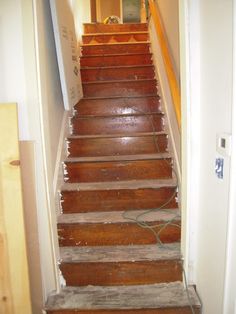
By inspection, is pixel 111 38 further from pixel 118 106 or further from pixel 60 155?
pixel 60 155

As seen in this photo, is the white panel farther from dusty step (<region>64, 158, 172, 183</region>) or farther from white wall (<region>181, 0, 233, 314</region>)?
white wall (<region>181, 0, 233, 314</region>)

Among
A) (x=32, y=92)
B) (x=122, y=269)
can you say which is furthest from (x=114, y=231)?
(x=32, y=92)

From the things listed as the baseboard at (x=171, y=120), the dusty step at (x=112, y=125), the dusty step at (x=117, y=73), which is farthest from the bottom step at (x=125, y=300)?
the dusty step at (x=117, y=73)

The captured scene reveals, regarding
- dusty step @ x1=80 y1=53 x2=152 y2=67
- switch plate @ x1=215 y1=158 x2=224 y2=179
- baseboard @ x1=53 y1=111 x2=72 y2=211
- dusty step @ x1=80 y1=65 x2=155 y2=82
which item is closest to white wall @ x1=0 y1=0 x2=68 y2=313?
baseboard @ x1=53 y1=111 x2=72 y2=211

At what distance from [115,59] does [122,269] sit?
105 inches

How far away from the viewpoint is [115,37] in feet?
13.6

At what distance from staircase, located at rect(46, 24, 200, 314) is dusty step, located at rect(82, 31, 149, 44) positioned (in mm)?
1288

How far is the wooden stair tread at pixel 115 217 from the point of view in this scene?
1927 mm

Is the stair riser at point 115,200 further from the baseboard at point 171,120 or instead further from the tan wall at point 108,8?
the tan wall at point 108,8

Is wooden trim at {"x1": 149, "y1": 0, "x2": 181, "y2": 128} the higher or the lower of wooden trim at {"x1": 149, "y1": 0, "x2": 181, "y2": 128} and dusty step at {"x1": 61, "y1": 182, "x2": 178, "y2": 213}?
the higher

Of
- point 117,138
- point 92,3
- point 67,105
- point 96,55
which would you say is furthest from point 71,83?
point 92,3

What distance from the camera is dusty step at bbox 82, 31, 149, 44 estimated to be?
4.04 meters

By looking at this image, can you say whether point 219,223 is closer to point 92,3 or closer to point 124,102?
point 124,102

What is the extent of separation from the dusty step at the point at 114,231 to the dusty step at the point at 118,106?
1250 mm
